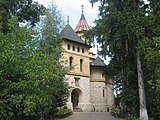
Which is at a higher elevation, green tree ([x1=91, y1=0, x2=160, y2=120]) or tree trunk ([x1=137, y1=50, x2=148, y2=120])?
green tree ([x1=91, y1=0, x2=160, y2=120])

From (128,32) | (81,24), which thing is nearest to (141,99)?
(128,32)

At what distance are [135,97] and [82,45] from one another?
23.7 m

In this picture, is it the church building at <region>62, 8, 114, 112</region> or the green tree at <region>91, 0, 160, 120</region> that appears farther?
the church building at <region>62, 8, 114, 112</region>

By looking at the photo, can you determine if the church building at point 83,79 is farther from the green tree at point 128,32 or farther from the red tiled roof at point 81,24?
the green tree at point 128,32

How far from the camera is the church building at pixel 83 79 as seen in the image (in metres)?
42.5

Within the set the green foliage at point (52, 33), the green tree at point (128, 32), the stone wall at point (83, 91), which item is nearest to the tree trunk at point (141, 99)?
the green tree at point (128, 32)

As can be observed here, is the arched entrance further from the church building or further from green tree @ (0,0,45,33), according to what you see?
green tree @ (0,0,45,33)

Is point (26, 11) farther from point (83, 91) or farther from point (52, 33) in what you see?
point (83, 91)

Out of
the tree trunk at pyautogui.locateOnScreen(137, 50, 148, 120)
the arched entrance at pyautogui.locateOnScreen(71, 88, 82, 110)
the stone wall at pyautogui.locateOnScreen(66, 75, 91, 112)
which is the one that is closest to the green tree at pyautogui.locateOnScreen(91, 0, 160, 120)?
the tree trunk at pyautogui.locateOnScreen(137, 50, 148, 120)

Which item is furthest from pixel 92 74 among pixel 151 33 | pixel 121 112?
pixel 151 33

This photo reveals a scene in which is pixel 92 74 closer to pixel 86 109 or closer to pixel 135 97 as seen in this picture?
pixel 86 109

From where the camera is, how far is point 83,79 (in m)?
44.3

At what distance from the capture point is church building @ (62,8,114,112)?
42.5 m

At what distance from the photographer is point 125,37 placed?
20.5 metres
